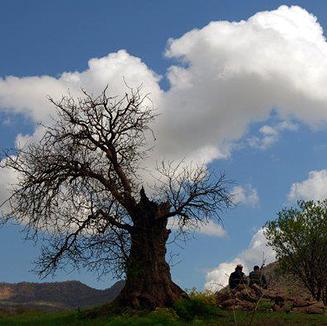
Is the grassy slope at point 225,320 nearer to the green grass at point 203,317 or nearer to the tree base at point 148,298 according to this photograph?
the green grass at point 203,317

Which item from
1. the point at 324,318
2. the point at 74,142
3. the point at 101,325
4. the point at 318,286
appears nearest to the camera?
the point at 101,325

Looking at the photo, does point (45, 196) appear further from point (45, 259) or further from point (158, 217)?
point (158, 217)

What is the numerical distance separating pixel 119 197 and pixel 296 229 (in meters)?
19.7

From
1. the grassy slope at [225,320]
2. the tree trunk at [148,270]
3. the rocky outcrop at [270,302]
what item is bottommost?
the grassy slope at [225,320]

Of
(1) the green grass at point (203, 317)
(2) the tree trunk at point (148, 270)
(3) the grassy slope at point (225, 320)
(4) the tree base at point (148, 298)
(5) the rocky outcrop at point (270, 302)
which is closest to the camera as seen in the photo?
(3) the grassy slope at point (225, 320)

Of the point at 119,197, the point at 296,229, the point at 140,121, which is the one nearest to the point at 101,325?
the point at 119,197

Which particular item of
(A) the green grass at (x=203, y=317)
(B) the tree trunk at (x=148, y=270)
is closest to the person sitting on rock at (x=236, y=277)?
(A) the green grass at (x=203, y=317)

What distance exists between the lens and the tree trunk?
30.2 m

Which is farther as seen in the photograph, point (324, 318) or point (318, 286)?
point (318, 286)

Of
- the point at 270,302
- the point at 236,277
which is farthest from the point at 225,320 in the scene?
the point at 236,277

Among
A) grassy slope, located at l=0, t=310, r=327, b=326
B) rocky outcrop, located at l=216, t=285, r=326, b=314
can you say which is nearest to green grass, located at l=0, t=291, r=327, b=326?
grassy slope, located at l=0, t=310, r=327, b=326

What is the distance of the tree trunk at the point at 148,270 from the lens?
30.2 metres

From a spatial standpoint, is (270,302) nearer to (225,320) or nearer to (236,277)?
(236,277)

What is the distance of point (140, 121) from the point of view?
34.6m
